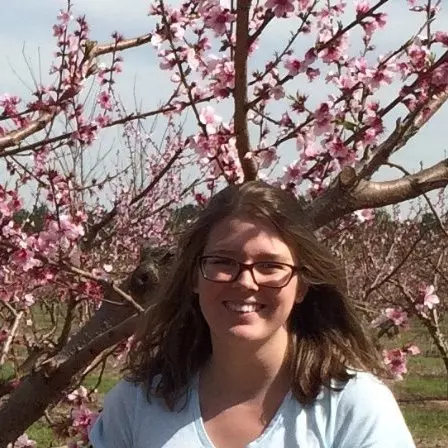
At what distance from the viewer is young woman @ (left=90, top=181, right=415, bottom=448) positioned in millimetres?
1768

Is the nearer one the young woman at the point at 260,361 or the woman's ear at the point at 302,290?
the young woman at the point at 260,361

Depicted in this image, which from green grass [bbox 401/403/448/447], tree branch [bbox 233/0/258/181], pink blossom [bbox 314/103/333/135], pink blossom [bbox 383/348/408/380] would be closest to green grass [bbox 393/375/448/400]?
green grass [bbox 401/403/448/447]

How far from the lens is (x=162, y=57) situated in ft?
10.0

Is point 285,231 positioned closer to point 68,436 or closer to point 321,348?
point 321,348

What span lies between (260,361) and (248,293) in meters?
0.15

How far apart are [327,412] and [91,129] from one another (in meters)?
2.16

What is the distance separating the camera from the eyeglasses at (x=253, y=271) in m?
1.81

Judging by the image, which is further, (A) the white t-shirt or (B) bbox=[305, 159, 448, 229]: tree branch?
(B) bbox=[305, 159, 448, 229]: tree branch

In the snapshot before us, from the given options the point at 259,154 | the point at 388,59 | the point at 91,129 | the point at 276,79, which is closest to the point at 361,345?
the point at 259,154

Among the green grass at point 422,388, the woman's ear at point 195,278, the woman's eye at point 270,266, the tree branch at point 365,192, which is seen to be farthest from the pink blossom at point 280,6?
the green grass at point 422,388

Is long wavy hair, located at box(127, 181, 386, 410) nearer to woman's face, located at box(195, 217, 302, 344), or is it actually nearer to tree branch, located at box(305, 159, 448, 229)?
woman's face, located at box(195, 217, 302, 344)

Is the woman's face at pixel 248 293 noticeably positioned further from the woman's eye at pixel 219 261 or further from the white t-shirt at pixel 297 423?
the white t-shirt at pixel 297 423

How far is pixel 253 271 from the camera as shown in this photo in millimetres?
1808

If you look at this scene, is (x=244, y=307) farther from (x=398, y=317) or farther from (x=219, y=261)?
(x=398, y=317)
